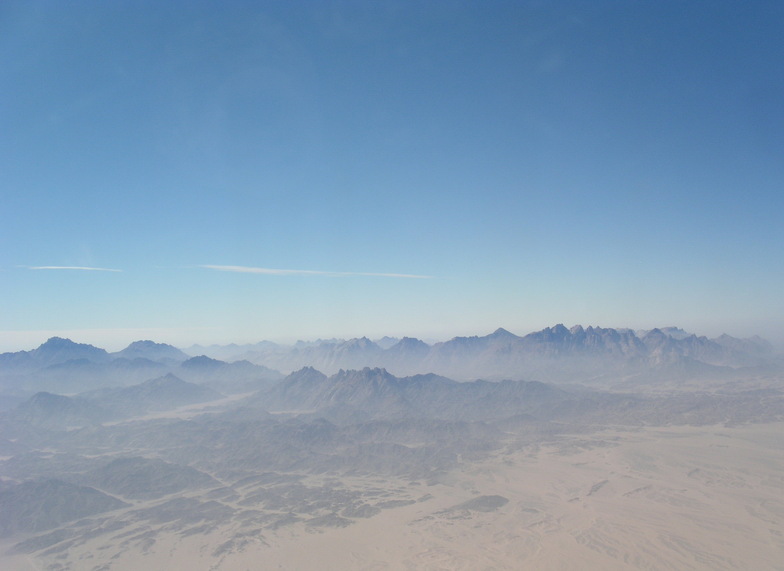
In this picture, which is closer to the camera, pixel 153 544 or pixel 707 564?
pixel 707 564

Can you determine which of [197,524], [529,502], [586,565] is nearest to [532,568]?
[586,565]

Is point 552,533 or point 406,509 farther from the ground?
point 406,509

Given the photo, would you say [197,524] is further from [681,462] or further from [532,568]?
[681,462]

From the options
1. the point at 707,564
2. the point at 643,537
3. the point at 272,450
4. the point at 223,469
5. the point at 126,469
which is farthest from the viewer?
the point at 272,450

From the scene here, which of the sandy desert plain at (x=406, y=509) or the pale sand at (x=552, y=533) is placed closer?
the pale sand at (x=552, y=533)

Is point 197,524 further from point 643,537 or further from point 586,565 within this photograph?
point 643,537

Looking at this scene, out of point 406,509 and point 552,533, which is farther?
point 406,509

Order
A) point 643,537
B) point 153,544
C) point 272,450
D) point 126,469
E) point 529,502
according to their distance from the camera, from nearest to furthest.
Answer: point 643,537 → point 153,544 → point 529,502 → point 126,469 → point 272,450

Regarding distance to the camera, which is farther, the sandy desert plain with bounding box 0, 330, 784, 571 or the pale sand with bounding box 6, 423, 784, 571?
the sandy desert plain with bounding box 0, 330, 784, 571
